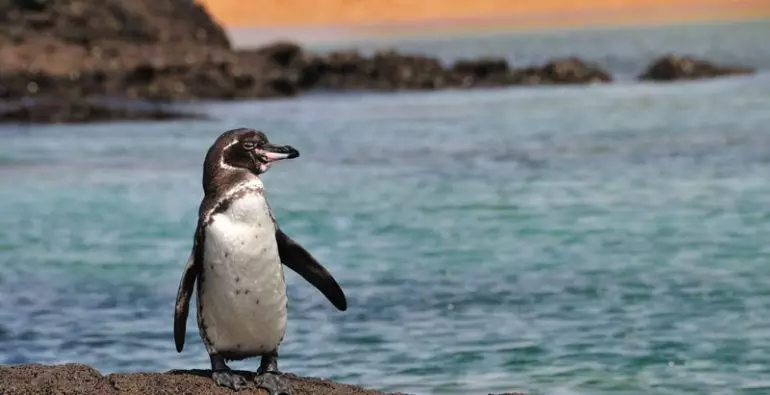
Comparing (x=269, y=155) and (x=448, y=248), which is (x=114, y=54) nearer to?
(x=448, y=248)

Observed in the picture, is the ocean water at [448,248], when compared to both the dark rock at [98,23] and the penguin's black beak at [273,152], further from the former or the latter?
the dark rock at [98,23]

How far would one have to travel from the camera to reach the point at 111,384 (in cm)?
610

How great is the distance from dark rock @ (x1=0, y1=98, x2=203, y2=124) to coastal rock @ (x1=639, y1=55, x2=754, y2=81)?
18.5 m

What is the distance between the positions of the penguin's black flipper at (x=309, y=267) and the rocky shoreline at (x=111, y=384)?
52 cm

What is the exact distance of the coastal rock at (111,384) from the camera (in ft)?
19.8

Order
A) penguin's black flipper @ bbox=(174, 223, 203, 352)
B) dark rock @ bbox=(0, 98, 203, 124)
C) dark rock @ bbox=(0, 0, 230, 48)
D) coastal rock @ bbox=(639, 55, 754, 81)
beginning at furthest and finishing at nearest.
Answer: coastal rock @ bbox=(639, 55, 754, 81), dark rock @ bbox=(0, 0, 230, 48), dark rock @ bbox=(0, 98, 203, 124), penguin's black flipper @ bbox=(174, 223, 203, 352)

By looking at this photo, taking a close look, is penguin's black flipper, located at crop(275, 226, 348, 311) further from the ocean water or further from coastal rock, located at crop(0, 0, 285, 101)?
coastal rock, located at crop(0, 0, 285, 101)

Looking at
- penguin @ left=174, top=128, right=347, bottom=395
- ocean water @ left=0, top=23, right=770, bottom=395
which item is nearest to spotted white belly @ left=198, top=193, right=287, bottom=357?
penguin @ left=174, top=128, right=347, bottom=395

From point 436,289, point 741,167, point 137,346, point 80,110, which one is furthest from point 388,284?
point 80,110

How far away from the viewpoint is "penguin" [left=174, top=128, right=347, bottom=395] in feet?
20.4

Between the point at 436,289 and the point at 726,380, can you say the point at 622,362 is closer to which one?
the point at 726,380

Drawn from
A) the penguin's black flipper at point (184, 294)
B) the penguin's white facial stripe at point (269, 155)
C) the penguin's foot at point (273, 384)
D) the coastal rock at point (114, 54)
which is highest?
the penguin's white facial stripe at point (269, 155)

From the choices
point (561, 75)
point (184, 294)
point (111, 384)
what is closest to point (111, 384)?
point (111, 384)

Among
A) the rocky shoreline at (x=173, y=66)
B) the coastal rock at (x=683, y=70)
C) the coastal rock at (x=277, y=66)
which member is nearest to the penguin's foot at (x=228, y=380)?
the rocky shoreline at (x=173, y=66)
